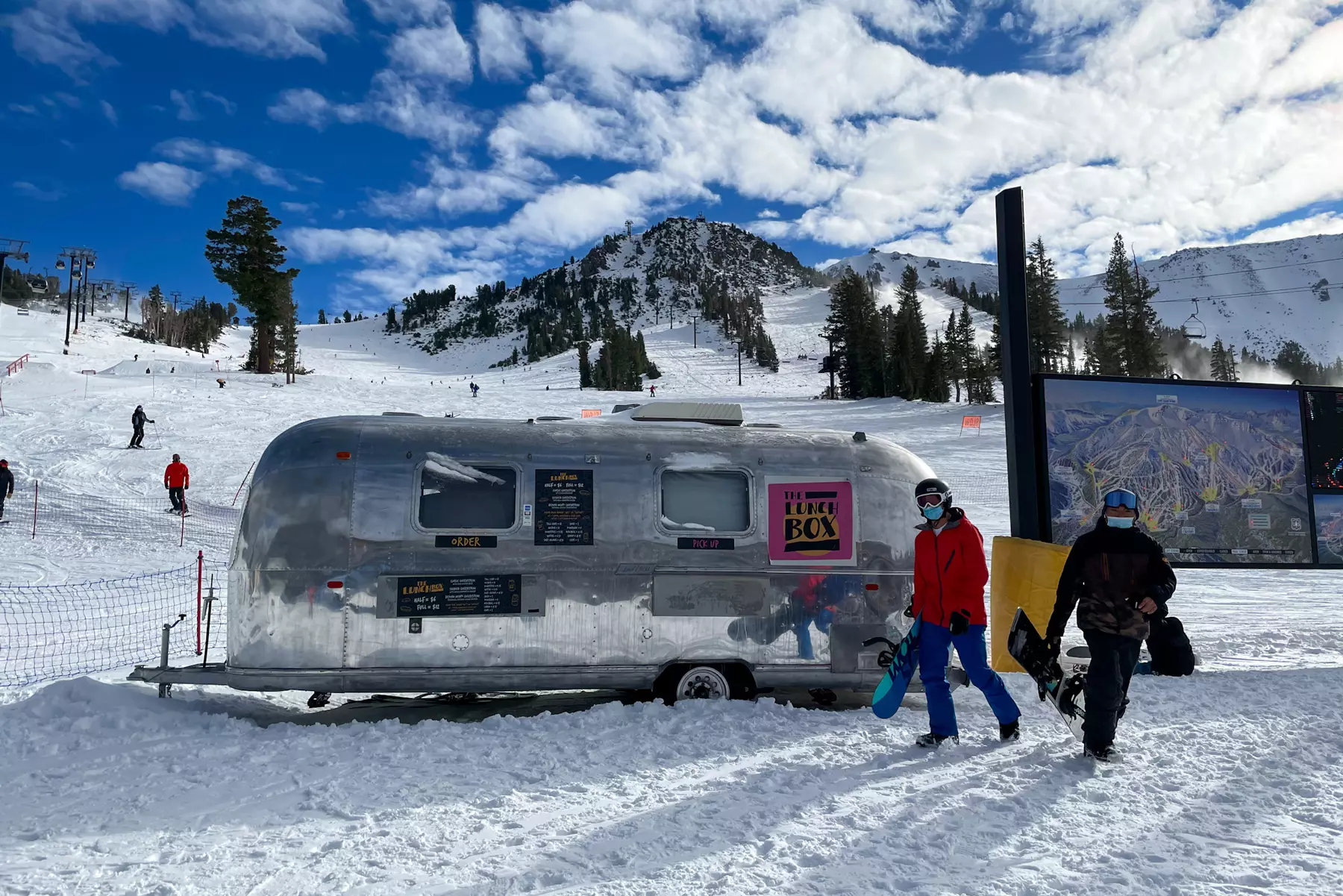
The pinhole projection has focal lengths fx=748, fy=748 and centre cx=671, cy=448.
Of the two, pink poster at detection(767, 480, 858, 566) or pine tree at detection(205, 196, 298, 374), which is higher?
pine tree at detection(205, 196, 298, 374)

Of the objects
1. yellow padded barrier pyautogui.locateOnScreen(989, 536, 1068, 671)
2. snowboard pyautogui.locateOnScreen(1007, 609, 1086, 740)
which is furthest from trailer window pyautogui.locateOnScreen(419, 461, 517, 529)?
yellow padded barrier pyautogui.locateOnScreen(989, 536, 1068, 671)

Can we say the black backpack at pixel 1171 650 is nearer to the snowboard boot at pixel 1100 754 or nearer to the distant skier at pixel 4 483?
the snowboard boot at pixel 1100 754

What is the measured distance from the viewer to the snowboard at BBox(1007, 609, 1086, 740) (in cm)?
542

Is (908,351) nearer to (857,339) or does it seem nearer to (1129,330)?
(857,339)

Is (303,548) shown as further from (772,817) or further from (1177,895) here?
(1177,895)

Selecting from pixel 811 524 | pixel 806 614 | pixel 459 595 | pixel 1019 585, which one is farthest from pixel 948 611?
pixel 459 595

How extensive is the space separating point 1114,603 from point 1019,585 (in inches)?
114

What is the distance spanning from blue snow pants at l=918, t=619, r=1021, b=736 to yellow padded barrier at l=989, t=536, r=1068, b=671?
2171 millimetres

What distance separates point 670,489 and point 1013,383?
432 centimetres

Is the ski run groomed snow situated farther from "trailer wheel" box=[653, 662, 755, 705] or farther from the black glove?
the black glove

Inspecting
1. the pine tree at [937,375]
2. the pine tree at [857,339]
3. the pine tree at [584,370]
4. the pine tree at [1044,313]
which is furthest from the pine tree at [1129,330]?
the pine tree at [584,370]

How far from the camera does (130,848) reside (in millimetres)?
3906

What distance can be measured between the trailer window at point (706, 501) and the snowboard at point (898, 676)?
1667 mm

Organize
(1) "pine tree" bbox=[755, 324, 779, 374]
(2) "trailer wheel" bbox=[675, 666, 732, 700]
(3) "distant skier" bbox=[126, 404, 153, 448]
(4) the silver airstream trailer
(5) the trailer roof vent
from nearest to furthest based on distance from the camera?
(4) the silver airstream trailer
(2) "trailer wheel" bbox=[675, 666, 732, 700]
(5) the trailer roof vent
(3) "distant skier" bbox=[126, 404, 153, 448]
(1) "pine tree" bbox=[755, 324, 779, 374]
